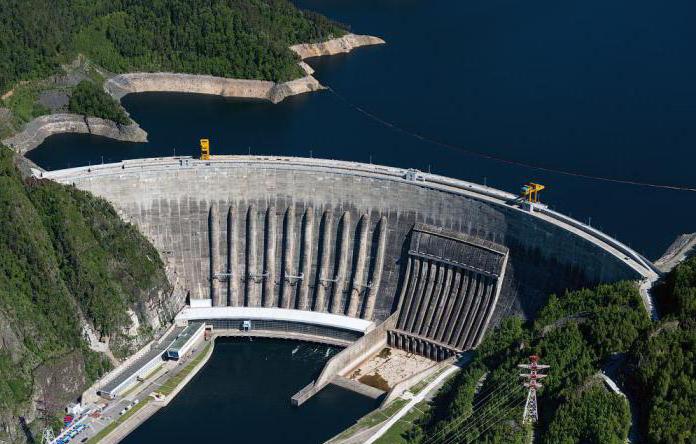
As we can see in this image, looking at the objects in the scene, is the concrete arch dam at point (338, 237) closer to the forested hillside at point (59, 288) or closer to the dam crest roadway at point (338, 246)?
the dam crest roadway at point (338, 246)

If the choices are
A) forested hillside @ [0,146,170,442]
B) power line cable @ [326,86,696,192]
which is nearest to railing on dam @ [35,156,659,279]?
forested hillside @ [0,146,170,442]

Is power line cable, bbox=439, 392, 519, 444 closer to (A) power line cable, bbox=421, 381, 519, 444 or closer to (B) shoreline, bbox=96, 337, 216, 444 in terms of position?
(A) power line cable, bbox=421, 381, 519, 444

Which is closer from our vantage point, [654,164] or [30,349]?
[30,349]

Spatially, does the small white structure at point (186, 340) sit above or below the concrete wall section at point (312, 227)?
below

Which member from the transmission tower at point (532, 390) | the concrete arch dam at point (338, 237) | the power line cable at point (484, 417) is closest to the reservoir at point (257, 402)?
the concrete arch dam at point (338, 237)

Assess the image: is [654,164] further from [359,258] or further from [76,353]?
[76,353]

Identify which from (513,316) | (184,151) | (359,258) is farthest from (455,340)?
(184,151)
